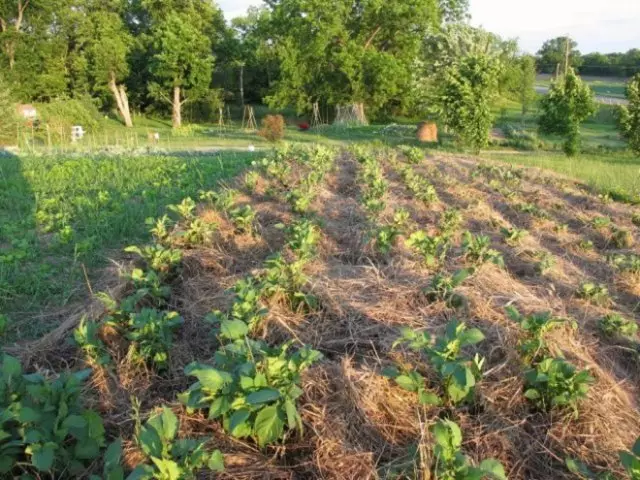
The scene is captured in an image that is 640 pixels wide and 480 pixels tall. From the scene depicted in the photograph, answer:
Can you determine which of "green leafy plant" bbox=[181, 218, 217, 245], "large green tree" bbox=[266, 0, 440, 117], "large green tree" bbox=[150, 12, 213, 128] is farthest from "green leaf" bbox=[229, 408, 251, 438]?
"large green tree" bbox=[150, 12, 213, 128]

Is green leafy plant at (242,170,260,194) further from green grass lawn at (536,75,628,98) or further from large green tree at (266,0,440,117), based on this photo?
green grass lawn at (536,75,628,98)

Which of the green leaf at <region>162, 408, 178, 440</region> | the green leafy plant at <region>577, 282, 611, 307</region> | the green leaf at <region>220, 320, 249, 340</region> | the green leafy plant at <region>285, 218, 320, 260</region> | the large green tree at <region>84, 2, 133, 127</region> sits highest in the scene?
the large green tree at <region>84, 2, 133, 127</region>

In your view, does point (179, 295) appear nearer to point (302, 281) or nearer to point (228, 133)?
point (302, 281)

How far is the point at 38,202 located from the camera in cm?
613

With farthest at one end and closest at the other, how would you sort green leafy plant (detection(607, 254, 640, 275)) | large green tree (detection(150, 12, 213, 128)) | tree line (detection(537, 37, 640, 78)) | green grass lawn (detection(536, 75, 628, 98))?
tree line (detection(537, 37, 640, 78))
green grass lawn (detection(536, 75, 628, 98))
large green tree (detection(150, 12, 213, 128))
green leafy plant (detection(607, 254, 640, 275))

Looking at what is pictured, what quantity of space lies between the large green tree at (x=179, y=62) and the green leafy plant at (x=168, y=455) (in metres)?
28.1

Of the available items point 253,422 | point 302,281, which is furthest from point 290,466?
point 302,281

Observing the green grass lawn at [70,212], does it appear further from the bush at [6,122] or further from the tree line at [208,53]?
the tree line at [208,53]

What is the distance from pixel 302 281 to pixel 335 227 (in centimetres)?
179

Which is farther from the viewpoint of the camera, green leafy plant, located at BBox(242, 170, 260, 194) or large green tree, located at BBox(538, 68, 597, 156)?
large green tree, located at BBox(538, 68, 597, 156)

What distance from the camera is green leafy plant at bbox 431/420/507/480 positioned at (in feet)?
5.39

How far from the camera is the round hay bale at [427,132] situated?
1894cm

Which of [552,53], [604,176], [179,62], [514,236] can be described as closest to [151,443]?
[514,236]

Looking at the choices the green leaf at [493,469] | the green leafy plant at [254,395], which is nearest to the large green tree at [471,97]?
the green leafy plant at [254,395]
